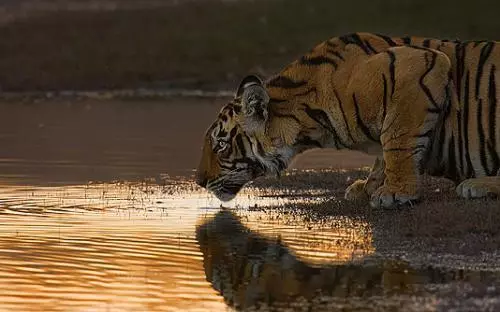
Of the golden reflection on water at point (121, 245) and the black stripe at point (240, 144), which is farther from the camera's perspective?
the black stripe at point (240, 144)

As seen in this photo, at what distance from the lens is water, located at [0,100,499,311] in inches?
277

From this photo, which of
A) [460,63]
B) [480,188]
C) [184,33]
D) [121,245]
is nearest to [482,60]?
[460,63]

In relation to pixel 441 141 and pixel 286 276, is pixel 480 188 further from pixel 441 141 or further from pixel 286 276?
pixel 286 276

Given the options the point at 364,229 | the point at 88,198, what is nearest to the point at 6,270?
the point at 364,229

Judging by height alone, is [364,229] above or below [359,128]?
below

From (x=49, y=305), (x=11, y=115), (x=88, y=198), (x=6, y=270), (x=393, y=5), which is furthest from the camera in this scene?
(x=393, y=5)

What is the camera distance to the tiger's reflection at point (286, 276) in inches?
280

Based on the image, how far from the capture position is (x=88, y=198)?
37.6 ft

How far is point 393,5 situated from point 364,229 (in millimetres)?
27781

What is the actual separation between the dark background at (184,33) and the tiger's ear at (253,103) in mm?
18631

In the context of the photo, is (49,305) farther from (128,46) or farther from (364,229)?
(128,46)

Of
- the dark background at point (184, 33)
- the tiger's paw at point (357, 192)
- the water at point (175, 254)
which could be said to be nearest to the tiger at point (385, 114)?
the tiger's paw at point (357, 192)

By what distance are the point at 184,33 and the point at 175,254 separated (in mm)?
25230

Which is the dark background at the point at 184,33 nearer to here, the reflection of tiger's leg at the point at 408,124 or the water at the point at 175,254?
the water at the point at 175,254
